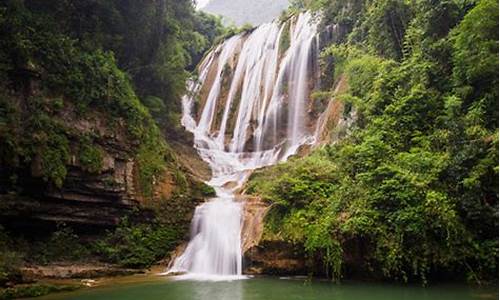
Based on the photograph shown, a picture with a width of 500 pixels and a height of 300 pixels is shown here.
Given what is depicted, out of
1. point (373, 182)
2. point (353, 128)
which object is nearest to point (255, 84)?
point (353, 128)

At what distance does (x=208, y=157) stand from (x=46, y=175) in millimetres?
11475

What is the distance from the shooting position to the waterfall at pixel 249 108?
1942 cm

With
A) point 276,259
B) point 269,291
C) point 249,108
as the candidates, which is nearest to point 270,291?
point 269,291

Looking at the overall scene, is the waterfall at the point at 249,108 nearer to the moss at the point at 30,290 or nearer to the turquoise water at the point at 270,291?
the turquoise water at the point at 270,291

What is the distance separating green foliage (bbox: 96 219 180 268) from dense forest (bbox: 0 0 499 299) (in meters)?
0.04

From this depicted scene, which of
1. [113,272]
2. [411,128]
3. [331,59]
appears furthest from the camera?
[331,59]

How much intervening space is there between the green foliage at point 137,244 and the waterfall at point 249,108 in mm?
937

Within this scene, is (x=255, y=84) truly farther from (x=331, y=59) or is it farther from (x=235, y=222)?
(x=235, y=222)

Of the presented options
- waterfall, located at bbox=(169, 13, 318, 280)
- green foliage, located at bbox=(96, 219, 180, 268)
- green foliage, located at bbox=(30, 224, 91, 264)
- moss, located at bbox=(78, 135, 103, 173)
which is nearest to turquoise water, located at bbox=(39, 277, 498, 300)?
green foliage, located at bbox=(96, 219, 180, 268)

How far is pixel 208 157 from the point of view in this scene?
75.9 ft

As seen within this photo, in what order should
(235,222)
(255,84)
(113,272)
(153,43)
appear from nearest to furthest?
1. (113,272)
2. (235,222)
3. (153,43)
4. (255,84)

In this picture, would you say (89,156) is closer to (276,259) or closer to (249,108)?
(276,259)

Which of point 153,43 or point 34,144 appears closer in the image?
point 34,144

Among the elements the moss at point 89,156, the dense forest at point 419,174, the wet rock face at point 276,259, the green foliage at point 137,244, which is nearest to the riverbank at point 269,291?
the wet rock face at point 276,259
